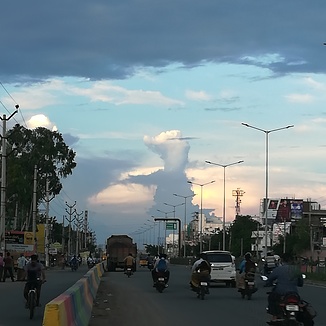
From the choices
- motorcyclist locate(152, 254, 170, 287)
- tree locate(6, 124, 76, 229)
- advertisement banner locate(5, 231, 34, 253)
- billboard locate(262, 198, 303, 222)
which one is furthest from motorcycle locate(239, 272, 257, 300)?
billboard locate(262, 198, 303, 222)

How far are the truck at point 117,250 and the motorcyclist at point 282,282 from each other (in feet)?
184

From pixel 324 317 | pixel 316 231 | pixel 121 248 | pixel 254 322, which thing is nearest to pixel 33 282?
pixel 254 322

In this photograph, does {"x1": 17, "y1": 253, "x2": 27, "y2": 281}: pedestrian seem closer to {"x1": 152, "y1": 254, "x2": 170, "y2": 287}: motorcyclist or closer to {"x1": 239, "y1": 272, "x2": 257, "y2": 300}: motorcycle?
{"x1": 152, "y1": 254, "x2": 170, "y2": 287}: motorcyclist

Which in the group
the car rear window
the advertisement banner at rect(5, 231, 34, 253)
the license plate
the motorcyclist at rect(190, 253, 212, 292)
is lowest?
the license plate

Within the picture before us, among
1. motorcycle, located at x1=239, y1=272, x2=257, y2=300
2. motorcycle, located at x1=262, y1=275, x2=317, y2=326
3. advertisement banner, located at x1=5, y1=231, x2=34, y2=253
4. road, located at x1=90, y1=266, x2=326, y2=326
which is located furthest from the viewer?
advertisement banner, located at x1=5, y1=231, x2=34, y2=253

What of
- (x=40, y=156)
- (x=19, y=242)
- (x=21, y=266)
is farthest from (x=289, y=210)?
(x=21, y=266)

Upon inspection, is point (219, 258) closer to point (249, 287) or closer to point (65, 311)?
point (249, 287)

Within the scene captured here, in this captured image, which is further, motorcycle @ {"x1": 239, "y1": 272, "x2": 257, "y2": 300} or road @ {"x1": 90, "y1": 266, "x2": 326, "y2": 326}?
motorcycle @ {"x1": 239, "y1": 272, "x2": 257, "y2": 300}

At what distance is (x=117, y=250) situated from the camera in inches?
2793

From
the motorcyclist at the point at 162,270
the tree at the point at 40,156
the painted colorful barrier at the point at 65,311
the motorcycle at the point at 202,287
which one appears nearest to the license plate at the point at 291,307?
the painted colorful barrier at the point at 65,311

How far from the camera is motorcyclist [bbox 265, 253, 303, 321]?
14.3m

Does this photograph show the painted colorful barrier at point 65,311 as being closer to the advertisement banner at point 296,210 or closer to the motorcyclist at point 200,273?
the motorcyclist at point 200,273

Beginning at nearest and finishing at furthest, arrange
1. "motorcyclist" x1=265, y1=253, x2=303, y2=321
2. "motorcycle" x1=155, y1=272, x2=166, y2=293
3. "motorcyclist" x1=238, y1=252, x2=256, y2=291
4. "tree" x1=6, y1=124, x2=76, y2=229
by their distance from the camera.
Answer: "motorcyclist" x1=265, y1=253, x2=303, y2=321 < "motorcyclist" x1=238, y1=252, x2=256, y2=291 < "motorcycle" x1=155, y1=272, x2=166, y2=293 < "tree" x1=6, y1=124, x2=76, y2=229

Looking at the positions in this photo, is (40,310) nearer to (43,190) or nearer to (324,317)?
(324,317)
